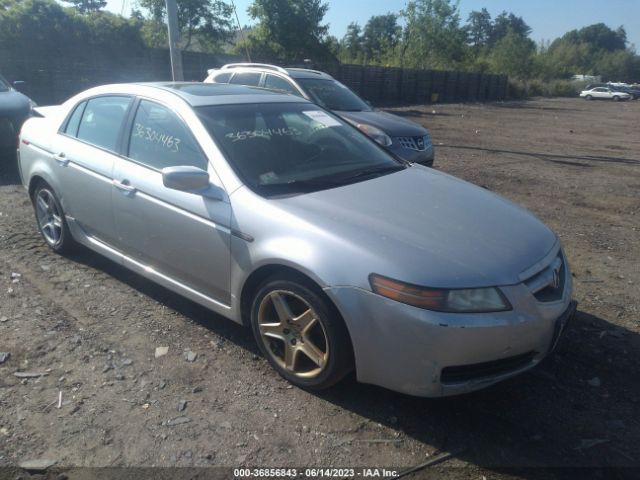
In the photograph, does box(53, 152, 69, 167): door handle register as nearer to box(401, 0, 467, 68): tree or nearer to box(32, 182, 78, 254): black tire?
box(32, 182, 78, 254): black tire

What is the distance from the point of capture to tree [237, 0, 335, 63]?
35594mm

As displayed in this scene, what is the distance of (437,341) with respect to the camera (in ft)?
8.59

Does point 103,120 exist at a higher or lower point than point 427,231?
higher

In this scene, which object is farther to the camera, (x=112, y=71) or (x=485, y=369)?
(x=112, y=71)

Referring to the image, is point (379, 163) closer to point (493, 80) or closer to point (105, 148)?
point (105, 148)

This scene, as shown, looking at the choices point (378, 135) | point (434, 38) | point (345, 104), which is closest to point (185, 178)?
point (378, 135)

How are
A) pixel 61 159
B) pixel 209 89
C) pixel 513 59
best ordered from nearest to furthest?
pixel 209 89
pixel 61 159
pixel 513 59

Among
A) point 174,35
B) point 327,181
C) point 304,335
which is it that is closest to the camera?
point 304,335

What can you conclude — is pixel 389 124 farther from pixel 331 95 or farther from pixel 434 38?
pixel 434 38

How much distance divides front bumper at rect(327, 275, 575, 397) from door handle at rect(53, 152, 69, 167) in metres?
2.87

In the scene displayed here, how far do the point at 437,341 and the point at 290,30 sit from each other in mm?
36106

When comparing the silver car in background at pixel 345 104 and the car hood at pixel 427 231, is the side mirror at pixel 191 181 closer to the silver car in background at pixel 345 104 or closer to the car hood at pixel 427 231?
the car hood at pixel 427 231

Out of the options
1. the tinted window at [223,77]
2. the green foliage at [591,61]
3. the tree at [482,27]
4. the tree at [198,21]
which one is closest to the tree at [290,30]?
the tree at [198,21]


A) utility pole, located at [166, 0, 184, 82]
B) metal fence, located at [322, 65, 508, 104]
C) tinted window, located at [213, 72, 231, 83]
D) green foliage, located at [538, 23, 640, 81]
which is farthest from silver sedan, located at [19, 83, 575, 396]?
green foliage, located at [538, 23, 640, 81]
